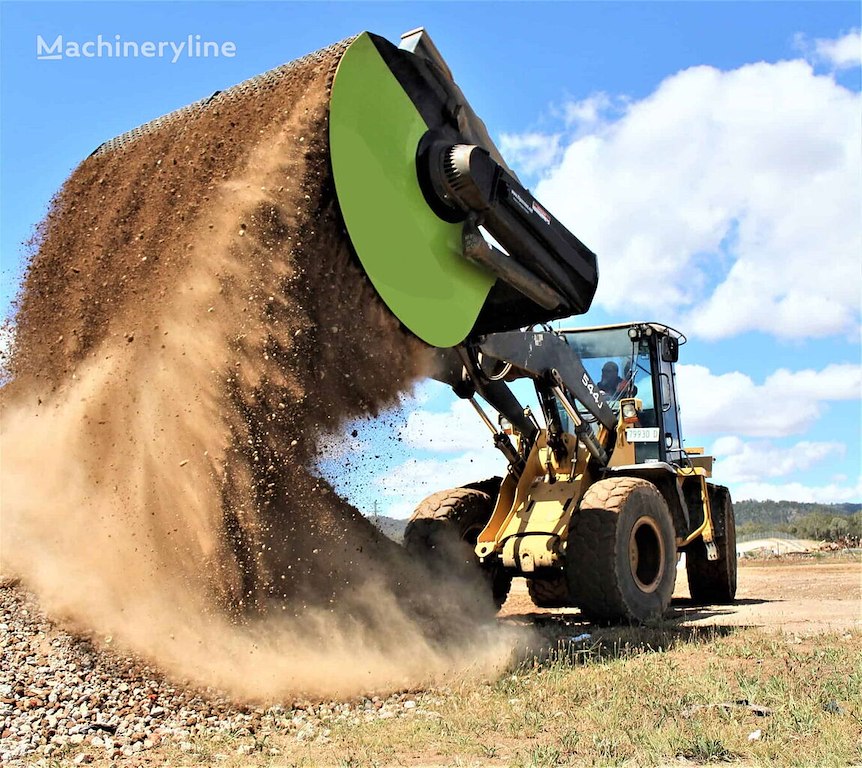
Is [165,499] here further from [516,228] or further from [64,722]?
[516,228]

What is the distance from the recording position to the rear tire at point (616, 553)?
6.70m

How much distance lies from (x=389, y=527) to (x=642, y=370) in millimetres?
3424

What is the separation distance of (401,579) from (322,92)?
12.7 ft

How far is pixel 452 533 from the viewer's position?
776 centimetres

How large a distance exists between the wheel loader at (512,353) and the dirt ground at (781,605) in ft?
1.66

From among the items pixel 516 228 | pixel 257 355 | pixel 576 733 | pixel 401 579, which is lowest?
pixel 576 733

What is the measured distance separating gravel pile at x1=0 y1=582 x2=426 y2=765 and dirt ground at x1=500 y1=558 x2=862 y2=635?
4.08 m

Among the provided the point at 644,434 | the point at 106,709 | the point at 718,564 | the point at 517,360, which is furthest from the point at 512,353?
the point at 718,564

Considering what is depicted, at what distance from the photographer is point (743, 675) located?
502 cm

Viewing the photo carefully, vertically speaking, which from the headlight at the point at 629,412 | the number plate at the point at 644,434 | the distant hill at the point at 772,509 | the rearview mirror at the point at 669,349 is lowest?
the distant hill at the point at 772,509

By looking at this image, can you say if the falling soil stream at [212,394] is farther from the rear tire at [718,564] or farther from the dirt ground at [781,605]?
the rear tire at [718,564]

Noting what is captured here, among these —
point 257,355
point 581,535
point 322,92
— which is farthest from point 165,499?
point 581,535

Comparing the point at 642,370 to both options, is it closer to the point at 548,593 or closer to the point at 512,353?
the point at 548,593

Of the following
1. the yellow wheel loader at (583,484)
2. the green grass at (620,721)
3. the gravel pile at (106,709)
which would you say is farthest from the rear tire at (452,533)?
the gravel pile at (106,709)
